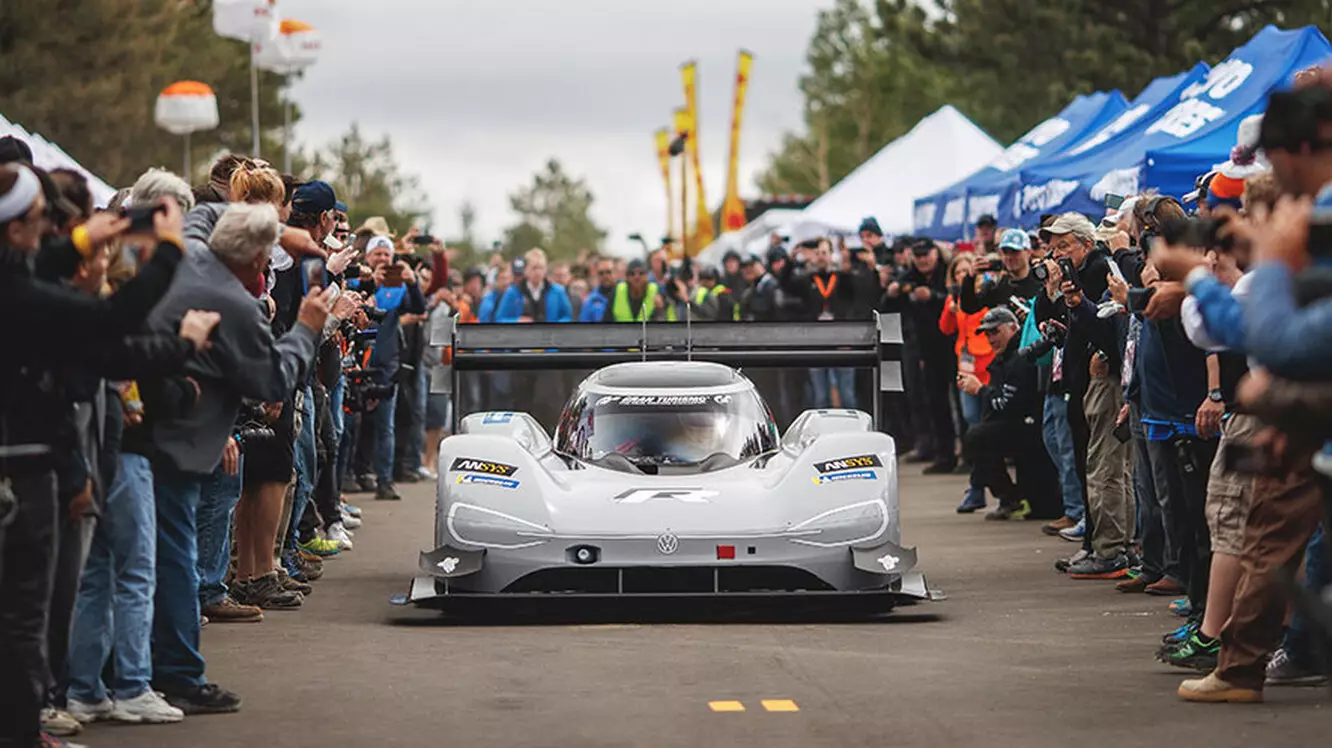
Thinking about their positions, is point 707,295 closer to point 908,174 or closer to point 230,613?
point 908,174

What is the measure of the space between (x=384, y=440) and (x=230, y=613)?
27.6 ft

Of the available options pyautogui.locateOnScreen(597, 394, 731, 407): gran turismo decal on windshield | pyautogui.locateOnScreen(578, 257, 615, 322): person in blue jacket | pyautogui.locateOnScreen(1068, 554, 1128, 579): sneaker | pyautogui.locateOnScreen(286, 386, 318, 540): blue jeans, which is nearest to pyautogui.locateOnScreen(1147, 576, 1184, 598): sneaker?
pyautogui.locateOnScreen(1068, 554, 1128, 579): sneaker

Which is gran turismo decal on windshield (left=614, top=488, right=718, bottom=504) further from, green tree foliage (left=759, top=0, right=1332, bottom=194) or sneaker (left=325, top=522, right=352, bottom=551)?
green tree foliage (left=759, top=0, right=1332, bottom=194)

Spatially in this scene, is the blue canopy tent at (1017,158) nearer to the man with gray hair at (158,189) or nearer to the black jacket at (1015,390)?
Answer: the black jacket at (1015,390)

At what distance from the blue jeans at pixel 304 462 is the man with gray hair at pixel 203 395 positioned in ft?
13.2

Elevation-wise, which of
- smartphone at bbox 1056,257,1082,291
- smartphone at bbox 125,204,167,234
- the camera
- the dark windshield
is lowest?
the dark windshield

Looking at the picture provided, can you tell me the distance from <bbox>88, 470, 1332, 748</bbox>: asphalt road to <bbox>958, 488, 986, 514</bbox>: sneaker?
5412mm

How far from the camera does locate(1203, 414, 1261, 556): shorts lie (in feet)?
29.8

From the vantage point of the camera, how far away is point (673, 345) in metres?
14.1

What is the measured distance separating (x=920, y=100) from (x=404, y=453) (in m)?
68.0

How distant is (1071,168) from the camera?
21000 millimetres

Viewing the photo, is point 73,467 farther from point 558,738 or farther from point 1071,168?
point 1071,168

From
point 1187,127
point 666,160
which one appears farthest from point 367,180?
point 1187,127

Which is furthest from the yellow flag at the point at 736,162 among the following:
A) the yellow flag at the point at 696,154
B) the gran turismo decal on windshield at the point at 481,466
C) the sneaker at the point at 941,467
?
the gran turismo decal on windshield at the point at 481,466
